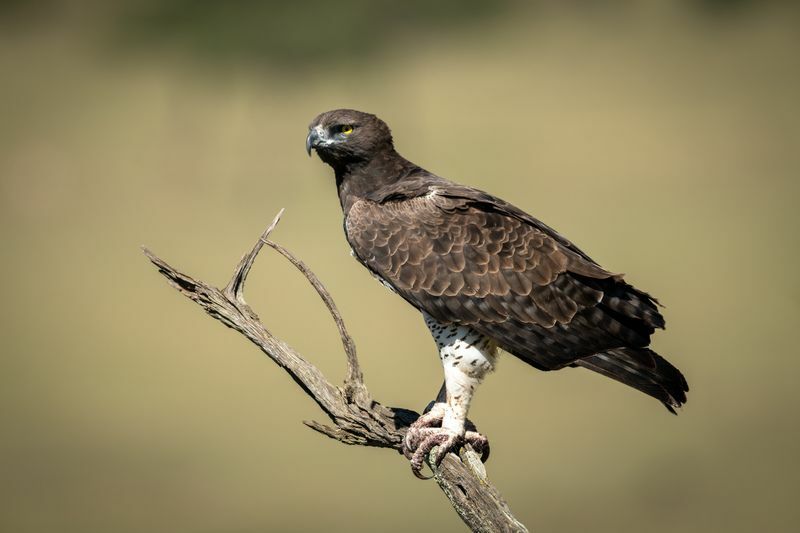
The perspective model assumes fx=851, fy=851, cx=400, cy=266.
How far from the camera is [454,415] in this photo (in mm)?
3467

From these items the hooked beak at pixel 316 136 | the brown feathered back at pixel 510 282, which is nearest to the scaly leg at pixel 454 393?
the brown feathered back at pixel 510 282

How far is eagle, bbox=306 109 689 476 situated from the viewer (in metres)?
3.37

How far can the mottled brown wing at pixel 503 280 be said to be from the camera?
3379 millimetres

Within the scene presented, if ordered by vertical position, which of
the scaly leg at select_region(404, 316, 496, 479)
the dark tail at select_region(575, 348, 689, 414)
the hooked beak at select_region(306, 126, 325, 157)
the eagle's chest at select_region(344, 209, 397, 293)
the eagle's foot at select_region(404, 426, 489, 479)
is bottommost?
the eagle's foot at select_region(404, 426, 489, 479)

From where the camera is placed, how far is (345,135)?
379 cm

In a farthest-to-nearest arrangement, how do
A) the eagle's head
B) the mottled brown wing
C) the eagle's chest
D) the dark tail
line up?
the eagle's head → the eagle's chest → the mottled brown wing → the dark tail

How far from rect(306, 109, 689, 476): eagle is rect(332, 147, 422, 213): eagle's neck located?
0.17 meters

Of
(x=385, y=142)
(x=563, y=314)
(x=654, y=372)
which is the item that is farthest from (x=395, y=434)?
(x=385, y=142)

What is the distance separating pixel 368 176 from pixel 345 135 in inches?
8.3

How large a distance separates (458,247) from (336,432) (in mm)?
890

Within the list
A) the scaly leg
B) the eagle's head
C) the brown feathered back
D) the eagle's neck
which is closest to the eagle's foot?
the scaly leg

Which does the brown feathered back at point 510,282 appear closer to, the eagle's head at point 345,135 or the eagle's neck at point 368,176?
the eagle's neck at point 368,176

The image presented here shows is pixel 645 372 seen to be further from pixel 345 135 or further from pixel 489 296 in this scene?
pixel 345 135

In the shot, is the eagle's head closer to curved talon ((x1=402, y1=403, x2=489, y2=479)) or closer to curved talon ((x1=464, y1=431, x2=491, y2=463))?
curved talon ((x1=402, y1=403, x2=489, y2=479))
